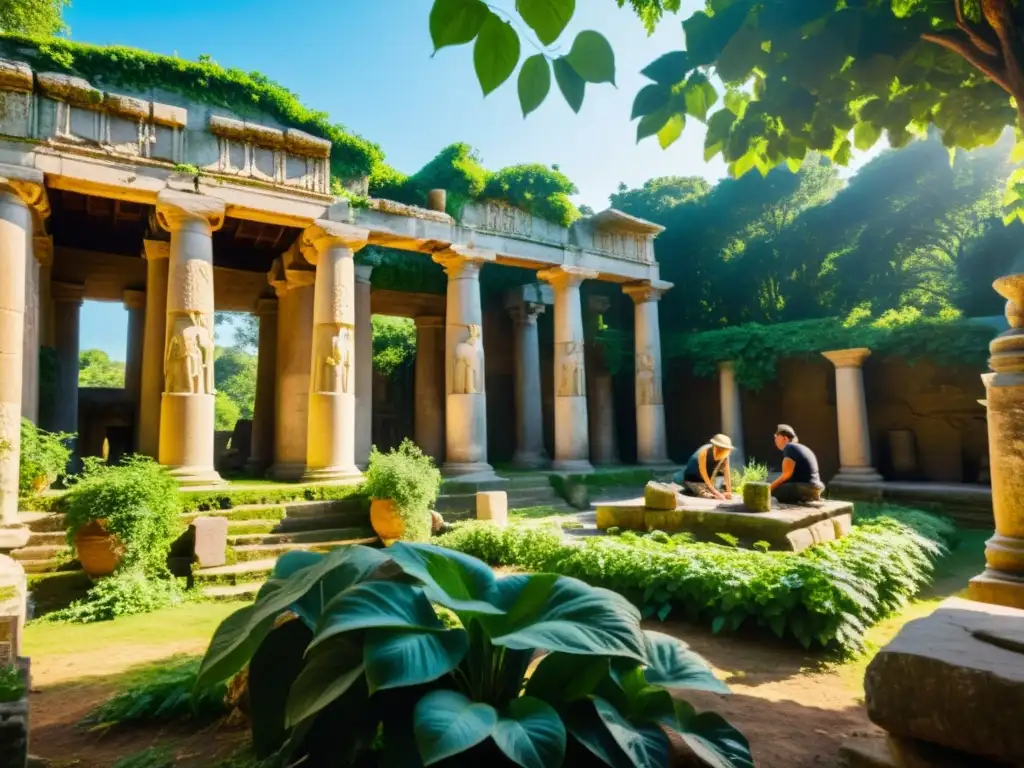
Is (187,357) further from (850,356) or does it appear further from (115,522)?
(850,356)

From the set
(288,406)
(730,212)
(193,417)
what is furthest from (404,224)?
(730,212)

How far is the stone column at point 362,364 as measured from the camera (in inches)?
550

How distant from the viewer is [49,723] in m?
3.74

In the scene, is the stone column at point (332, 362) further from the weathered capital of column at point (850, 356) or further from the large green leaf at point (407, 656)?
the weathered capital of column at point (850, 356)

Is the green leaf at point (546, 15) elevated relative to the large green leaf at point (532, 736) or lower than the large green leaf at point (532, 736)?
elevated

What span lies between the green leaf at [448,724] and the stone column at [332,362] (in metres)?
9.48

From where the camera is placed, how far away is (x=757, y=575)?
19.2 ft

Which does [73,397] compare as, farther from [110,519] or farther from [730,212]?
[730,212]

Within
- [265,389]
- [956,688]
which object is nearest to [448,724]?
[956,688]

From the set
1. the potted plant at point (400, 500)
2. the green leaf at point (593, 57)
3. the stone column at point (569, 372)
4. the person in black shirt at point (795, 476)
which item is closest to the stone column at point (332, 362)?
the potted plant at point (400, 500)

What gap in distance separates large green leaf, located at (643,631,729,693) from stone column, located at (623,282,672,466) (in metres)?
14.7

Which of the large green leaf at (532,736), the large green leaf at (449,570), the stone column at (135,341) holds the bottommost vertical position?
the large green leaf at (532,736)

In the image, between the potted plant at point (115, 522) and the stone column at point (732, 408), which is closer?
the potted plant at point (115, 522)

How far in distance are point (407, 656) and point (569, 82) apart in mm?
1760
